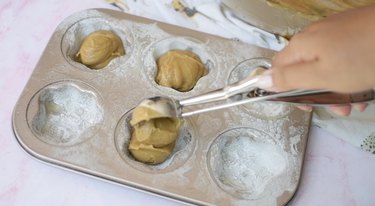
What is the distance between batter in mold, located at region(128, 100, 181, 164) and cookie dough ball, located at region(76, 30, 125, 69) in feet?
0.65

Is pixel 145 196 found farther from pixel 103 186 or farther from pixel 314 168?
pixel 314 168

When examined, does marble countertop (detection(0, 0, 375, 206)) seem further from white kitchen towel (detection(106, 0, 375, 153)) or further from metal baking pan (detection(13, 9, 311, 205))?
white kitchen towel (detection(106, 0, 375, 153))

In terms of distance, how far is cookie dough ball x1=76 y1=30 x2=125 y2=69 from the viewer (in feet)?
3.20

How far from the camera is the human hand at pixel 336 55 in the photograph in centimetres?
51

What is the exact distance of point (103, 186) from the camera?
870mm

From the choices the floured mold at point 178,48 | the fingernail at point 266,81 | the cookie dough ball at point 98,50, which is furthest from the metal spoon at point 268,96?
the cookie dough ball at point 98,50

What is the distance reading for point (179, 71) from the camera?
3.15 ft

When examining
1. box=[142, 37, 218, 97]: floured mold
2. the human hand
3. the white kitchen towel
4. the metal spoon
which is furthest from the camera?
the white kitchen towel

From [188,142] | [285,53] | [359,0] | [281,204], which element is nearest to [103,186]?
[188,142]

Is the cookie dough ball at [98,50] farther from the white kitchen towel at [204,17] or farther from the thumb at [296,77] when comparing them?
the thumb at [296,77]

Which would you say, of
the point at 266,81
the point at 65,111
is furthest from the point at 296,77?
the point at 65,111

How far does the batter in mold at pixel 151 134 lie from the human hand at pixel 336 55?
1.09 feet

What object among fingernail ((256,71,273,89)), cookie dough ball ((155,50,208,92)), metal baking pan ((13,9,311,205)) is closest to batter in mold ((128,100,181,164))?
metal baking pan ((13,9,311,205))

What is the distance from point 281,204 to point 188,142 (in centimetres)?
23
